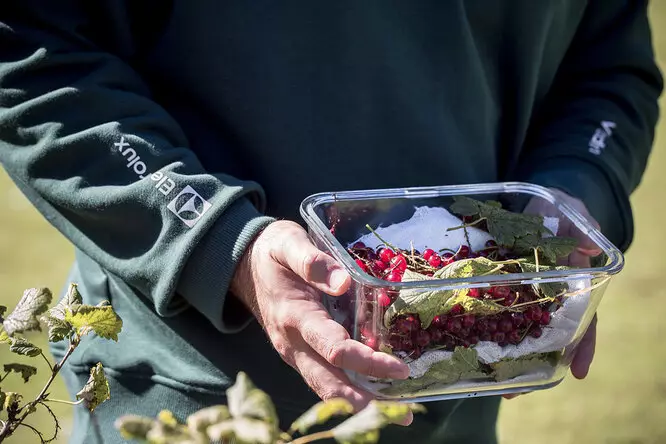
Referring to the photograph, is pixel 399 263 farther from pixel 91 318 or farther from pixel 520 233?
pixel 91 318

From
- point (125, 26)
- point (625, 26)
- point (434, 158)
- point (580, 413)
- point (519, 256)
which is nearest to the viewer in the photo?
point (519, 256)

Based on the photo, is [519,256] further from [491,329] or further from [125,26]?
[125,26]

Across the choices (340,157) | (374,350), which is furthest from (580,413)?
(374,350)

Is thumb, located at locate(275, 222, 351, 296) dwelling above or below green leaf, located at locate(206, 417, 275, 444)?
below

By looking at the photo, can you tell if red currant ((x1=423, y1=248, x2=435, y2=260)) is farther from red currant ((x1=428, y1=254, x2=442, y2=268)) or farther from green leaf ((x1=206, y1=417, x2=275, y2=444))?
green leaf ((x1=206, y1=417, x2=275, y2=444))

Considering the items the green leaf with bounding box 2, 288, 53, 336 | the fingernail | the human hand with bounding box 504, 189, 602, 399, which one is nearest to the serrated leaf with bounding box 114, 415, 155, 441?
the green leaf with bounding box 2, 288, 53, 336

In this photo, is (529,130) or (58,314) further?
(529,130)

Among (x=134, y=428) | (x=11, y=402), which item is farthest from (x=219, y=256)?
(x=134, y=428)

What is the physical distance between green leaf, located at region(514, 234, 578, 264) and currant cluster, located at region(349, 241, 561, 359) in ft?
0.33

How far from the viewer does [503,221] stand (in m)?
1.23

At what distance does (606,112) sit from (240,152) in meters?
0.83

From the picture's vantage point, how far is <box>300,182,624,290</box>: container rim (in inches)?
39.7

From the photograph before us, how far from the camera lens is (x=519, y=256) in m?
1.19

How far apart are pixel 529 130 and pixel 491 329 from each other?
857mm
